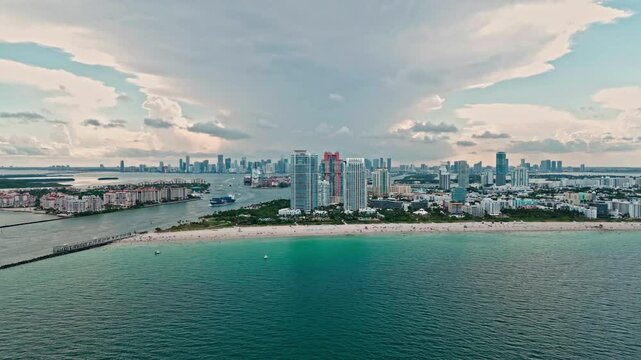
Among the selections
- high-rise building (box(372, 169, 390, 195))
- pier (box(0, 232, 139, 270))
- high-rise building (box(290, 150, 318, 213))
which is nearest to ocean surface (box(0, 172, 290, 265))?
pier (box(0, 232, 139, 270))

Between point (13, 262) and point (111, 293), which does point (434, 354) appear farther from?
point (13, 262)

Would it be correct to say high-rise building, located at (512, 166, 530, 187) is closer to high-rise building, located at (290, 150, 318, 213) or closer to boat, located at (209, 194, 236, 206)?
high-rise building, located at (290, 150, 318, 213)

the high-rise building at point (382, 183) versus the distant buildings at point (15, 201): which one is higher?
the high-rise building at point (382, 183)

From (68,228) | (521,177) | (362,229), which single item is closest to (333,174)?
(362,229)

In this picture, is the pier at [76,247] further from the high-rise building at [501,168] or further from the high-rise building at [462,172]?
the high-rise building at [501,168]

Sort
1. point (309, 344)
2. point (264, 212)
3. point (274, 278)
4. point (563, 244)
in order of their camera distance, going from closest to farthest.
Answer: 1. point (309, 344)
2. point (274, 278)
3. point (563, 244)
4. point (264, 212)

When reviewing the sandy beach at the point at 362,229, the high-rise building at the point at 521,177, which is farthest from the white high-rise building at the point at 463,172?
the sandy beach at the point at 362,229

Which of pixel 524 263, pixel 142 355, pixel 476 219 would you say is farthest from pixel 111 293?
pixel 476 219
